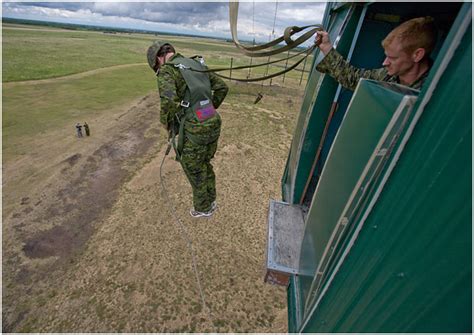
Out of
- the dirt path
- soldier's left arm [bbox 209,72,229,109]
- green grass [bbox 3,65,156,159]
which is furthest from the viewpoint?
green grass [bbox 3,65,156,159]

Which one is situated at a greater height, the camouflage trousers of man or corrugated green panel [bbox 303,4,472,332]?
corrugated green panel [bbox 303,4,472,332]

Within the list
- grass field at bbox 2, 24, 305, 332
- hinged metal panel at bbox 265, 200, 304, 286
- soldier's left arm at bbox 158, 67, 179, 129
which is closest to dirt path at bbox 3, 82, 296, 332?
grass field at bbox 2, 24, 305, 332

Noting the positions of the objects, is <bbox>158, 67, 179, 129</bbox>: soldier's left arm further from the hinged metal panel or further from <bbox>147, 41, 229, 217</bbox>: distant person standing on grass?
the hinged metal panel

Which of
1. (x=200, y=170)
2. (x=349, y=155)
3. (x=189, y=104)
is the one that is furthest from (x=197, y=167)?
(x=349, y=155)

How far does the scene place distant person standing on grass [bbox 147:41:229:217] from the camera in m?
3.03

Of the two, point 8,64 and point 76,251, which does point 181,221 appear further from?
point 8,64

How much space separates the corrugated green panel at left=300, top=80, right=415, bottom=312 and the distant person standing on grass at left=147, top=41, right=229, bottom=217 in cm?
188

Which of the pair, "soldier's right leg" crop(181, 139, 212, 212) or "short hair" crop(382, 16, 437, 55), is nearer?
"short hair" crop(382, 16, 437, 55)

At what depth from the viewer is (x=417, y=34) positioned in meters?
1.50

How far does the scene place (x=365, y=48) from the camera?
2.47 m

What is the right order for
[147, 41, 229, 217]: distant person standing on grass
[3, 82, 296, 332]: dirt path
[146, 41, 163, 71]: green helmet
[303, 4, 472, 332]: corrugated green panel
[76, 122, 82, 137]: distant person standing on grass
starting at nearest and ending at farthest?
[303, 4, 472, 332]: corrugated green panel → [147, 41, 229, 217]: distant person standing on grass → [3, 82, 296, 332]: dirt path → [146, 41, 163, 71]: green helmet → [76, 122, 82, 137]: distant person standing on grass

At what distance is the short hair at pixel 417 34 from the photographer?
148cm

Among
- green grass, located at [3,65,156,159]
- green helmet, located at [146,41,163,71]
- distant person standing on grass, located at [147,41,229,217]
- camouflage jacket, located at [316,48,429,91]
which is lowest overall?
green grass, located at [3,65,156,159]

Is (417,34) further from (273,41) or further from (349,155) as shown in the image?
(273,41)
